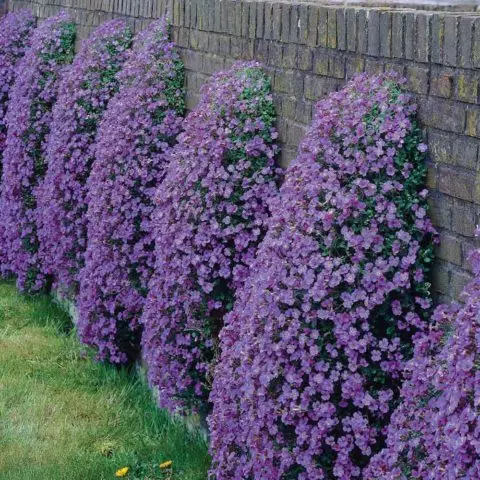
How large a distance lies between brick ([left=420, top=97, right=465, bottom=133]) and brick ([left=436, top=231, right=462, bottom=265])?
342 mm

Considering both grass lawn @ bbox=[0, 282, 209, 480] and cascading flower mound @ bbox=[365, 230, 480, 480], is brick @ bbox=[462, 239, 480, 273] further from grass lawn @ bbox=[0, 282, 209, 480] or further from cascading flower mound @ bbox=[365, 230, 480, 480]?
grass lawn @ bbox=[0, 282, 209, 480]

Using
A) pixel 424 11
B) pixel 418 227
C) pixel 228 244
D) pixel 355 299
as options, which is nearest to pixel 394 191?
pixel 418 227

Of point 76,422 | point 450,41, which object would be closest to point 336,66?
point 450,41

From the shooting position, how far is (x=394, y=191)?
382 centimetres

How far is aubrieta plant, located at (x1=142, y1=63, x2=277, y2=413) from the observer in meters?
4.81

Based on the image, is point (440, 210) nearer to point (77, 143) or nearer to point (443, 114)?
point (443, 114)

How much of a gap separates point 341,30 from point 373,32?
9.8 inches

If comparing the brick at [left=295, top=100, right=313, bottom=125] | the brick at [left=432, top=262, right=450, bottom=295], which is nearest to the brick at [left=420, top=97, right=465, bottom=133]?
the brick at [left=432, top=262, right=450, bottom=295]

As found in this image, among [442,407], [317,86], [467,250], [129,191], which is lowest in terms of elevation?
[442,407]

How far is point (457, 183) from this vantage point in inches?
143

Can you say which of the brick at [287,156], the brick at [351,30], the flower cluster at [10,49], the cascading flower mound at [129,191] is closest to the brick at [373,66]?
the brick at [351,30]

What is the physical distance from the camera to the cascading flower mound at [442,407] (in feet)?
9.77

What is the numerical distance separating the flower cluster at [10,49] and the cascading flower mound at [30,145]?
879 mm

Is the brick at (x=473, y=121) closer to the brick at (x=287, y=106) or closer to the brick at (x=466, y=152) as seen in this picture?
the brick at (x=466, y=152)
